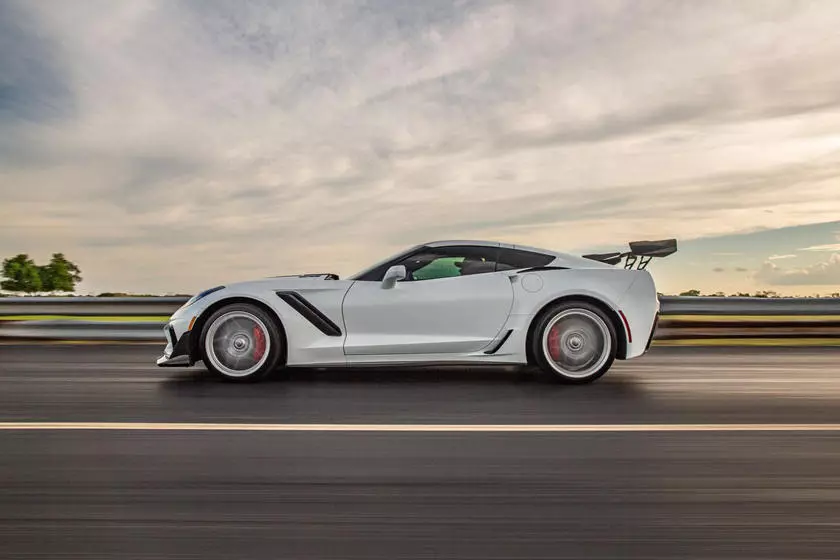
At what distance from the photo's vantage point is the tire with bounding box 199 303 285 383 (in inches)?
288

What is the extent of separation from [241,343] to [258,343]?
15 centimetres

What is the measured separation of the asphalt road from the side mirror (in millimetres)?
934

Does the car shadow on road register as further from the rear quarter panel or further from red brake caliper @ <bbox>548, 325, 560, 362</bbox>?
the rear quarter panel

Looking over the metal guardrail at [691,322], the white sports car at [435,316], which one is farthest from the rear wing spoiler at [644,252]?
the metal guardrail at [691,322]

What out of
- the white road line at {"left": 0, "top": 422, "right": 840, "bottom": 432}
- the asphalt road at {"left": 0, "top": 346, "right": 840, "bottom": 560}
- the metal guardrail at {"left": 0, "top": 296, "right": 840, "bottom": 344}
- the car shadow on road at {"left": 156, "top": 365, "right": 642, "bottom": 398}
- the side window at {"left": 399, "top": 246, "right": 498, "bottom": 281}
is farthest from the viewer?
the metal guardrail at {"left": 0, "top": 296, "right": 840, "bottom": 344}

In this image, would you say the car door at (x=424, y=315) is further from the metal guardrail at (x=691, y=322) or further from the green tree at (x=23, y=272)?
the green tree at (x=23, y=272)

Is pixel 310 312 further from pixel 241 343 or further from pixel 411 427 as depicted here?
pixel 411 427

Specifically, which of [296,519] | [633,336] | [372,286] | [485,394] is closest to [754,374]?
[633,336]

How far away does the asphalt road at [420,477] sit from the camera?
299 cm

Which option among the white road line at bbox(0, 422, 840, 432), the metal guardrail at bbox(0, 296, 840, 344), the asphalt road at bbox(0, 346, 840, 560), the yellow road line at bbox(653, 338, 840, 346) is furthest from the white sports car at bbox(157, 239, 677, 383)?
the yellow road line at bbox(653, 338, 840, 346)

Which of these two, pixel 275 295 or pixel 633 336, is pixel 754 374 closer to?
pixel 633 336

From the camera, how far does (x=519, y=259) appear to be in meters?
7.58

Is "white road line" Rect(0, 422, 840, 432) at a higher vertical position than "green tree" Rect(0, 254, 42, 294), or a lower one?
lower

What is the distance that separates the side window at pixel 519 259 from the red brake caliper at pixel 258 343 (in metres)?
2.12
